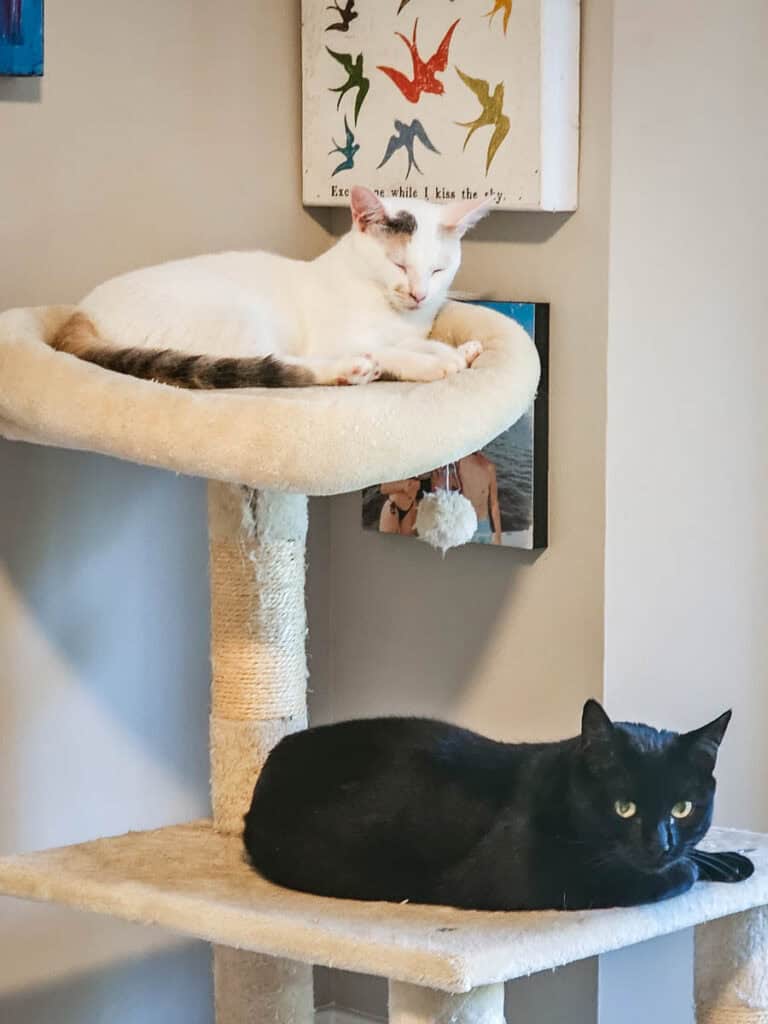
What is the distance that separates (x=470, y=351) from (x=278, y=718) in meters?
0.47

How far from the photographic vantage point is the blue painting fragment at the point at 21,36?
6.03ft

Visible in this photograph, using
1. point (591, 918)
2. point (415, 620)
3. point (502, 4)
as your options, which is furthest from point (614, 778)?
point (502, 4)

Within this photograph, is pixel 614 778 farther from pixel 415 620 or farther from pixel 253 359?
pixel 415 620

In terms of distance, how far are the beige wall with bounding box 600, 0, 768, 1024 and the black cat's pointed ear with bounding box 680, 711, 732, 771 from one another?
1.48 feet

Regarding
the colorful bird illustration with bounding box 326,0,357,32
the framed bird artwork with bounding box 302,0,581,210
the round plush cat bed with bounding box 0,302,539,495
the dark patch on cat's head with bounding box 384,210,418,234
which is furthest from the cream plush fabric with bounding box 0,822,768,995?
the colorful bird illustration with bounding box 326,0,357,32

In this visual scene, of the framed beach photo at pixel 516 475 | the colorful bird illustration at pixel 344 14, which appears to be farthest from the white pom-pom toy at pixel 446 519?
the colorful bird illustration at pixel 344 14

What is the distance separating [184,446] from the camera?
1454 mm

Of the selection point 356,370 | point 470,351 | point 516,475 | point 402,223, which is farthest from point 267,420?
point 516,475

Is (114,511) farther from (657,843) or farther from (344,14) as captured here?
(657,843)

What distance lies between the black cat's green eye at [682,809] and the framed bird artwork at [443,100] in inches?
30.3

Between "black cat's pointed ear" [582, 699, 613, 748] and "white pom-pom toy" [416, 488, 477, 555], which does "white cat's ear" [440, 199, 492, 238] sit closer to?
"white pom-pom toy" [416, 488, 477, 555]

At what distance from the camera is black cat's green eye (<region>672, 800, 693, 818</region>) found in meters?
1.46

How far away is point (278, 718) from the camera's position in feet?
5.91

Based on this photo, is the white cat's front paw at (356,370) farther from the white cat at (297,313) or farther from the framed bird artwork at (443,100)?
the framed bird artwork at (443,100)
